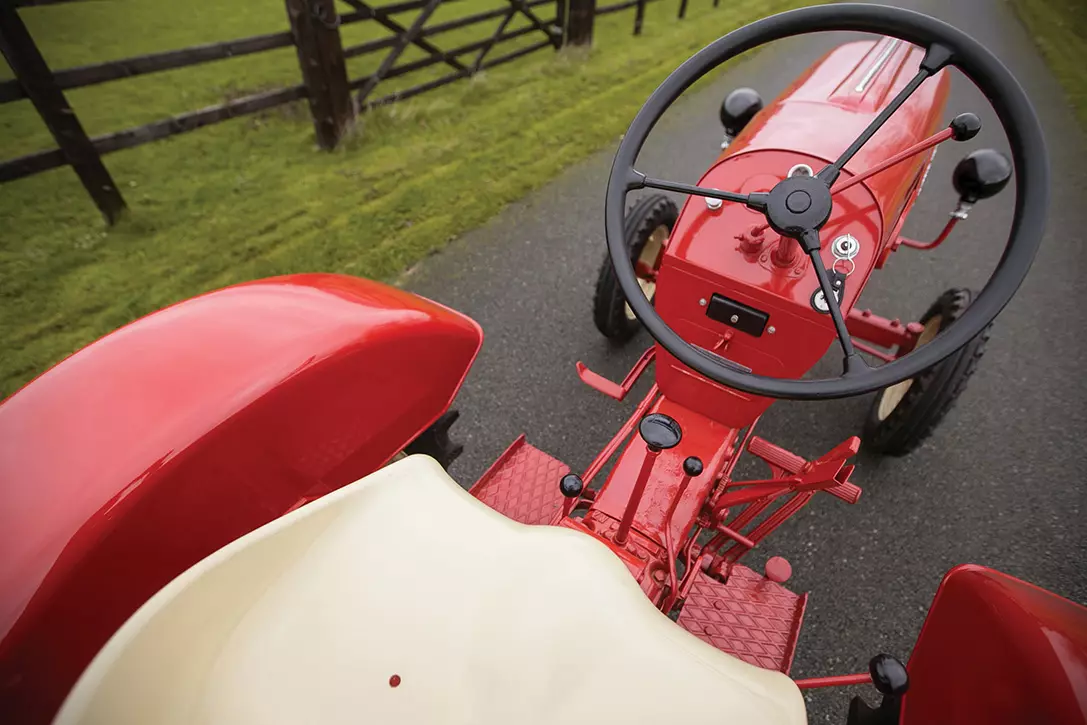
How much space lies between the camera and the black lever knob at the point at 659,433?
1184 mm

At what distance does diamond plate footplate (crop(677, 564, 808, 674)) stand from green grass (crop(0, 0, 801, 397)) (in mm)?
2391

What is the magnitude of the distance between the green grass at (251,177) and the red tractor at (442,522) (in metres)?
2.03

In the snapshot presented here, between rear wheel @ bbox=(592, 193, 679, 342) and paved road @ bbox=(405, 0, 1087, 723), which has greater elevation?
rear wheel @ bbox=(592, 193, 679, 342)

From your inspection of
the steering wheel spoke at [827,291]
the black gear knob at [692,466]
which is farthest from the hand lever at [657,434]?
the steering wheel spoke at [827,291]

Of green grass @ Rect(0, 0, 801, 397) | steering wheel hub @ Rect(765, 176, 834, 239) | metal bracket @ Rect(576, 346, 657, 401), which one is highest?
steering wheel hub @ Rect(765, 176, 834, 239)

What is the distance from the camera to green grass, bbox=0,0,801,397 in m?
3.07

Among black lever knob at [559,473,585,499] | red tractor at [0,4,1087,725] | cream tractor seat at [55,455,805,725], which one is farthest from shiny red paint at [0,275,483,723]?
black lever knob at [559,473,585,499]

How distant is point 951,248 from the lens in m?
3.62

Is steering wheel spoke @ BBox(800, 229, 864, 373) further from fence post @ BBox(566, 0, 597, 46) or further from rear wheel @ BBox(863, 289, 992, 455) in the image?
fence post @ BBox(566, 0, 597, 46)

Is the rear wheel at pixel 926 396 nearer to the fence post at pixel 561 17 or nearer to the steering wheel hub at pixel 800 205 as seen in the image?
the steering wheel hub at pixel 800 205

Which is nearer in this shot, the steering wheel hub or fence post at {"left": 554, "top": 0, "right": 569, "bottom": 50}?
the steering wheel hub

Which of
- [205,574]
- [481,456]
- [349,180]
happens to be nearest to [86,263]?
[349,180]

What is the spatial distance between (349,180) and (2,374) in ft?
7.00

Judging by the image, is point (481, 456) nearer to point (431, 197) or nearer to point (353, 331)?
point (353, 331)
